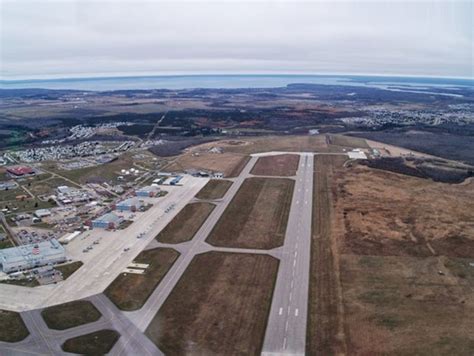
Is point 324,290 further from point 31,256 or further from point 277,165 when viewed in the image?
point 277,165

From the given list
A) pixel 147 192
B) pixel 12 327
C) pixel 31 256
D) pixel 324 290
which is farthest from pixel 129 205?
pixel 324 290

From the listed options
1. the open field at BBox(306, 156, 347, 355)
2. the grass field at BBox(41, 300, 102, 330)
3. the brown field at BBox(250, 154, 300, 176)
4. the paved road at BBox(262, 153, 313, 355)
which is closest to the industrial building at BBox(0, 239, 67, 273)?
the grass field at BBox(41, 300, 102, 330)

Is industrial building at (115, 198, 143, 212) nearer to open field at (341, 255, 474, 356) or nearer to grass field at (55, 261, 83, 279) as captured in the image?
grass field at (55, 261, 83, 279)

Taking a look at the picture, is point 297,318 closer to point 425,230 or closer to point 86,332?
point 86,332

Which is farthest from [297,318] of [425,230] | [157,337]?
[425,230]

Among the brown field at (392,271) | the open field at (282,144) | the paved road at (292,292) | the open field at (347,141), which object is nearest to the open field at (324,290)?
the brown field at (392,271)

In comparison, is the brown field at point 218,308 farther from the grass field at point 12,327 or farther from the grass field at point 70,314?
the grass field at point 12,327
